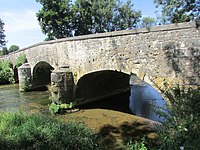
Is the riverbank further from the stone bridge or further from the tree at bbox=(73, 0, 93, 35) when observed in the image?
the tree at bbox=(73, 0, 93, 35)

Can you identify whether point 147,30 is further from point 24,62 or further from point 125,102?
point 24,62

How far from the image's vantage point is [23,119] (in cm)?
524

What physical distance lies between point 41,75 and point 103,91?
242 inches

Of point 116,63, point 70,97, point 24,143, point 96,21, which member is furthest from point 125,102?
point 96,21

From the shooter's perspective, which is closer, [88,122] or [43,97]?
[88,122]

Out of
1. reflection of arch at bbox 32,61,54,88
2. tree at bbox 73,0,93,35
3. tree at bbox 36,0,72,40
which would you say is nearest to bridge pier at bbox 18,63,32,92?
reflection of arch at bbox 32,61,54,88

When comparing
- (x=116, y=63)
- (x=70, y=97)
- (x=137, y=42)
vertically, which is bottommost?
(x=70, y=97)

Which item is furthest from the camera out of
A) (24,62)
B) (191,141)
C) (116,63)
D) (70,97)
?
(24,62)

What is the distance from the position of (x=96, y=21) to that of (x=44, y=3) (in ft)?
30.0

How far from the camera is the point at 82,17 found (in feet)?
87.9

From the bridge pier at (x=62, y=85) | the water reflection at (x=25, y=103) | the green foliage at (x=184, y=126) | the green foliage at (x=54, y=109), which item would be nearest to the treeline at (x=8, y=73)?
the water reflection at (x=25, y=103)

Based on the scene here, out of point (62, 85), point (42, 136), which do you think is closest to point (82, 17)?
point (62, 85)

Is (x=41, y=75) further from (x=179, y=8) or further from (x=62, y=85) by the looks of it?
(x=179, y=8)

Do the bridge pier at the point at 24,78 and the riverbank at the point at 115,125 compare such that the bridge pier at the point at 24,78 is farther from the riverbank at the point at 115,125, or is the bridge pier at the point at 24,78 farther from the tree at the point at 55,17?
the tree at the point at 55,17
